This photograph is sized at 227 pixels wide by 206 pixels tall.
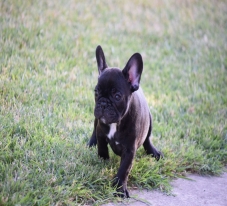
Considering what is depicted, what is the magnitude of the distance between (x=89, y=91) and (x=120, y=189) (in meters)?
2.70

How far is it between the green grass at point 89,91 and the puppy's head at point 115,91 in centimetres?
71

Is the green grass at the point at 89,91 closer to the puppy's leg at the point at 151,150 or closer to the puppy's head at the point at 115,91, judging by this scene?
the puppy's leg at the point at 151,150

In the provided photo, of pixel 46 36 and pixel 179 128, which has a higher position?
pixel 46 36

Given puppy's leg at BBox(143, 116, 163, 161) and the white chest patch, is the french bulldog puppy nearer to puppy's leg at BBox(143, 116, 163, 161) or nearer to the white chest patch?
the white chest patch

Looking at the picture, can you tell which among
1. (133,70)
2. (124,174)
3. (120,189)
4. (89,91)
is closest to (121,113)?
(133,70)

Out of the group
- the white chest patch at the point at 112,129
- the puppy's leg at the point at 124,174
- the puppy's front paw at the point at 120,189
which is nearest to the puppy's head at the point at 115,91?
the white chest patch at the point at 112,129

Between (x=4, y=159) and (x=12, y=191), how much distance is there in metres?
0.63

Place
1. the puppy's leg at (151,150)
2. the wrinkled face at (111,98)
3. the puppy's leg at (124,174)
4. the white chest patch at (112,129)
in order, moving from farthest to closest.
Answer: the puppy's leg at (151,150), the white chest patch at (112,129), the puppy's leg at (124,174), the wrinkled face at (111,98)

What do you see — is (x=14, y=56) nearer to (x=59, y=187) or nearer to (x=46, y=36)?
(x=46, y=36)

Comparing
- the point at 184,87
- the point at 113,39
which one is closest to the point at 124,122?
the point at 184,87

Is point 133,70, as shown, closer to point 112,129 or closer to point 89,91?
point 112,129

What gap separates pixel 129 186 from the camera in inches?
184

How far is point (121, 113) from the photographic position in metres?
4.30

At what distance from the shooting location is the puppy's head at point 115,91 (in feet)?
13.8
